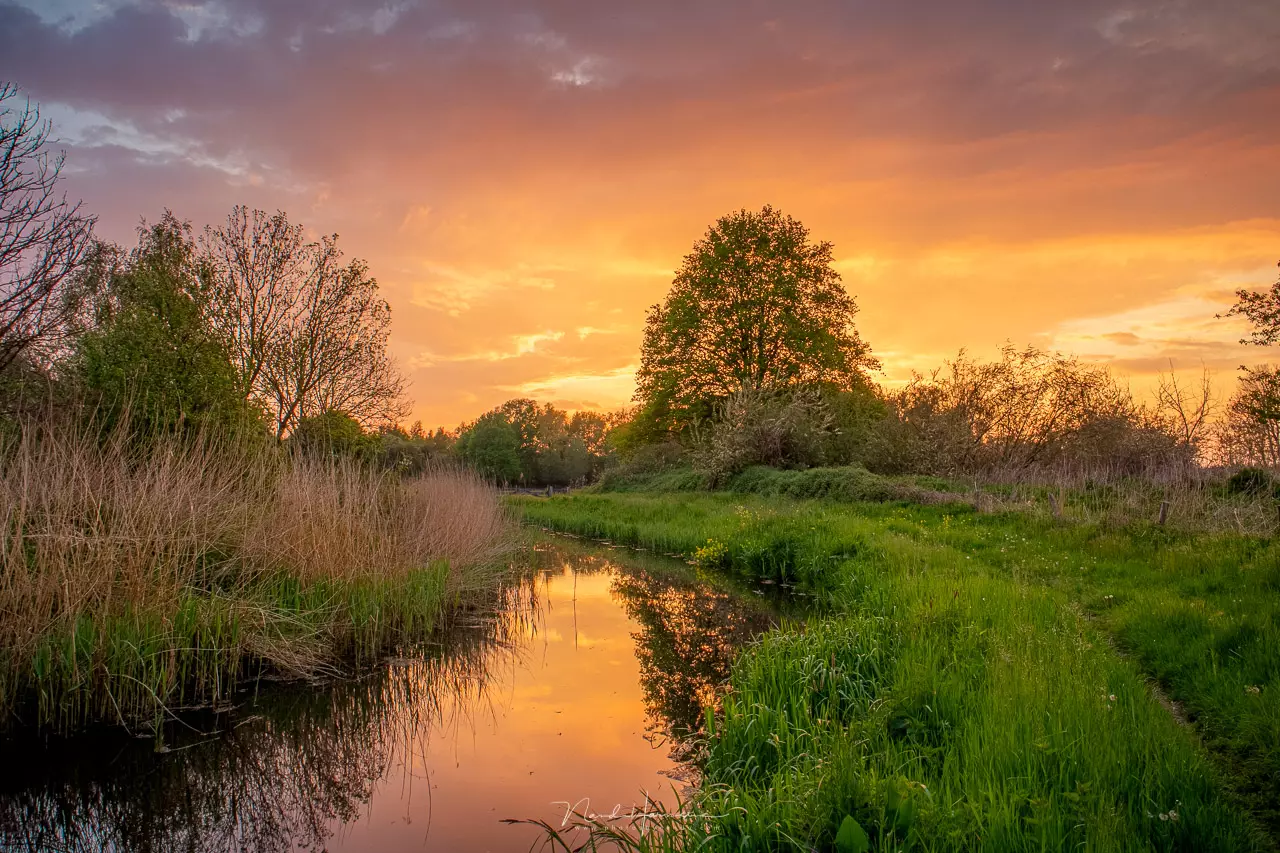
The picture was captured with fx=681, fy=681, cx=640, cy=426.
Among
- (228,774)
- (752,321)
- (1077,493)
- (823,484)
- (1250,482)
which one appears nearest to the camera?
(228,774)

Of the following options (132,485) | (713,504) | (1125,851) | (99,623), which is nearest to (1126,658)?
(1125,851)

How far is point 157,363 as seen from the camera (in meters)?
12.4

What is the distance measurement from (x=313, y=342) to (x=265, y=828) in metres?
23.3

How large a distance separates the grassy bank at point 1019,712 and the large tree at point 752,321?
1934 cm

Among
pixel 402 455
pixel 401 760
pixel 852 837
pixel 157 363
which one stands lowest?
pixel 401 760

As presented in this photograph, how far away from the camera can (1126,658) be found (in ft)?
20.7

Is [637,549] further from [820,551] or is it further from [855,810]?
[855,810]

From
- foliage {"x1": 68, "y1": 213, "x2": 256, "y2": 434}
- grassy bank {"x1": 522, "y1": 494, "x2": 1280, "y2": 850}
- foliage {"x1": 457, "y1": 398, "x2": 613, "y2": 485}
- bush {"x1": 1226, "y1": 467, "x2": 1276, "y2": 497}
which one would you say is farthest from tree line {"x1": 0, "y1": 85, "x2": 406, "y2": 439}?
foliage {"x1": 457, "y1": 398, "x2": 613, "y2": 485}

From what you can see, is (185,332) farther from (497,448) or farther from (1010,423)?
(497,448)

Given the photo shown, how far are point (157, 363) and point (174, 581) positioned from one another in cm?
681

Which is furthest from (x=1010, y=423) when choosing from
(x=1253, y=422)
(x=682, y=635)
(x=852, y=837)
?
(x=852, y=837)

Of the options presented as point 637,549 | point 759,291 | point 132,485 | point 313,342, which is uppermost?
point 759,291

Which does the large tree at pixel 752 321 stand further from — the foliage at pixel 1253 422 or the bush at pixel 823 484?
the foliage at pixel 1253 422

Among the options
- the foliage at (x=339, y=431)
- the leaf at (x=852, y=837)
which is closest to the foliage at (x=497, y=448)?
the foliage at (x=339, y=431)
